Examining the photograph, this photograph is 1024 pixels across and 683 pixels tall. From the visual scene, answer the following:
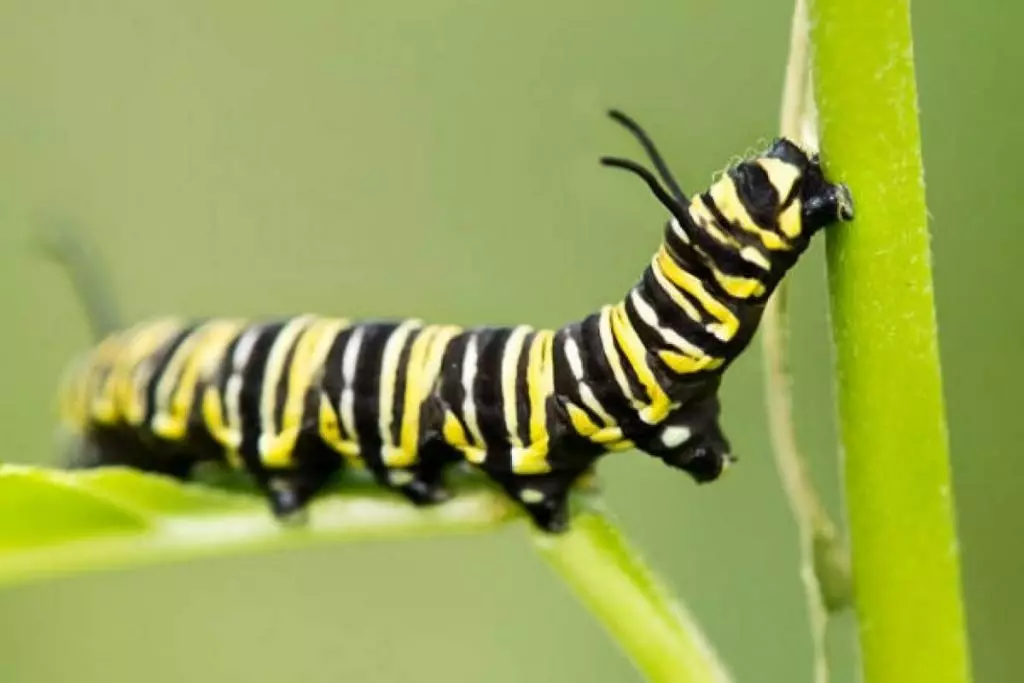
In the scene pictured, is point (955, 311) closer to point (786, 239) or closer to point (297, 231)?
point (297, 231)

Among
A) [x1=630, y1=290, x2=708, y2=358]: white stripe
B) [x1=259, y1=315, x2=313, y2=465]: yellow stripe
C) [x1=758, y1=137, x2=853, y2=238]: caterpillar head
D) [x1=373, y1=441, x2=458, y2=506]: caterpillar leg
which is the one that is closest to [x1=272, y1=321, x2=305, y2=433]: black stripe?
[x1=259, y1=315, x2=313, y2=465]: yellow stripe

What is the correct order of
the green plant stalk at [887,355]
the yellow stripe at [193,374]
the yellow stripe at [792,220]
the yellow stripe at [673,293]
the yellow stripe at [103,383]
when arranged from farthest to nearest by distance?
the yellow stripe at [103,383], the yellow stripe at [193,374], the yellow stripe at [673,293], the yellow stripe at [792,220], the green plant stalk at [887,355]

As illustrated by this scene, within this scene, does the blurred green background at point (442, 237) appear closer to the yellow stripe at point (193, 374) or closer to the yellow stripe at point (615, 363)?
the yellow stripe at point (193, 374)

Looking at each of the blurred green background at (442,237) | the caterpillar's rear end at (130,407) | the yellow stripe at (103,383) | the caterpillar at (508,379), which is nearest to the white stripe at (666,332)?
the caterpillar at (508,379)

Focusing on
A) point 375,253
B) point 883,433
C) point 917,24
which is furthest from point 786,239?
point 375,253

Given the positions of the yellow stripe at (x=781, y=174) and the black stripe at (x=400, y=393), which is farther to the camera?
the black stripe at (x=400, y=393)

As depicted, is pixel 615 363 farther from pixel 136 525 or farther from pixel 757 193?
pixel 136 525
